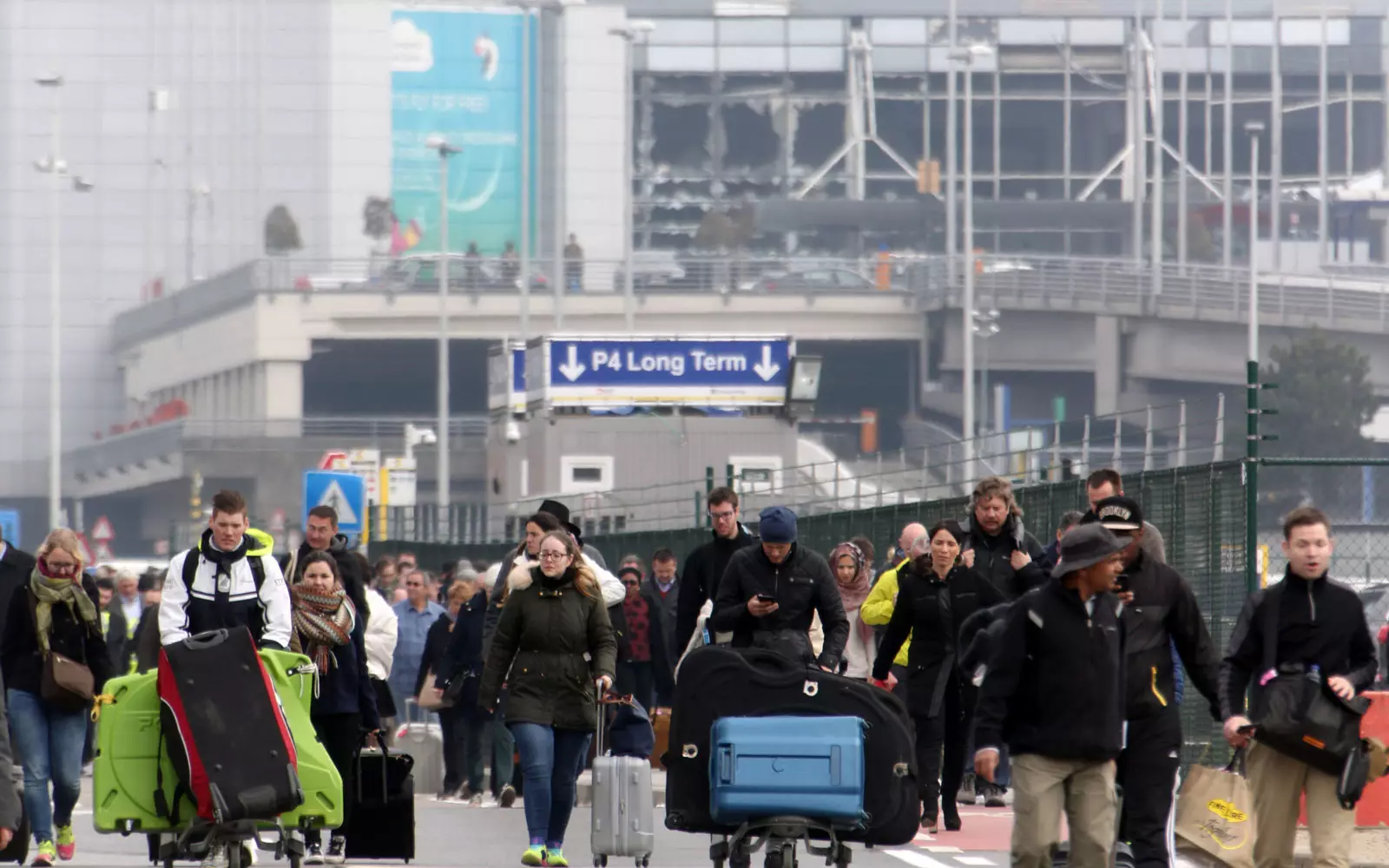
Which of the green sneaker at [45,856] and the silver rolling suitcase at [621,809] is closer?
the silver rolling suitcase at [621,809]

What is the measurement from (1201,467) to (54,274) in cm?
5432

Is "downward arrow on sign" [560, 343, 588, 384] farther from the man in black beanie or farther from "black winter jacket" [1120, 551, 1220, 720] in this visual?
"black winter jacket" [1120, 551, 1220, 720]

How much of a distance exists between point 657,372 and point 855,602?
31299mm

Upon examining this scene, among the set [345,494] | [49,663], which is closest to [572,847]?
[49,663]

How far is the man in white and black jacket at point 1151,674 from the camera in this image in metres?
10.0

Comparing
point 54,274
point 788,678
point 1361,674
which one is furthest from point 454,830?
point 54,274

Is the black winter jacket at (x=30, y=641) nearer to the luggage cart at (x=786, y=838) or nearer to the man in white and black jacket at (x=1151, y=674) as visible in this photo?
the luggage cart at (x=786, y=838)

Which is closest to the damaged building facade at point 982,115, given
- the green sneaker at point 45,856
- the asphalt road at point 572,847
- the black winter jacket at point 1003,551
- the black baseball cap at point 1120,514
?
the asphalt road at point 572,847

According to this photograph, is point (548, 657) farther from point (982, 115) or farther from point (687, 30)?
point (687, 30)

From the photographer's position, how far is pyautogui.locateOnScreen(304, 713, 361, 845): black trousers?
1284cm

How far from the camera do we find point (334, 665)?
1287 cm

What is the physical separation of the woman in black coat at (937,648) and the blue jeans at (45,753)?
12.7ft

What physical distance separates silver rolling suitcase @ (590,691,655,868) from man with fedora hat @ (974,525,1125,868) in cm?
302

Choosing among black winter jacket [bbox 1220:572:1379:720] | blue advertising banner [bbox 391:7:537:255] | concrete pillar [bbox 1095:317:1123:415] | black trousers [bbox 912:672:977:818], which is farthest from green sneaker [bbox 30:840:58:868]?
blue advertising banner [bbox 391:7:537:255]
